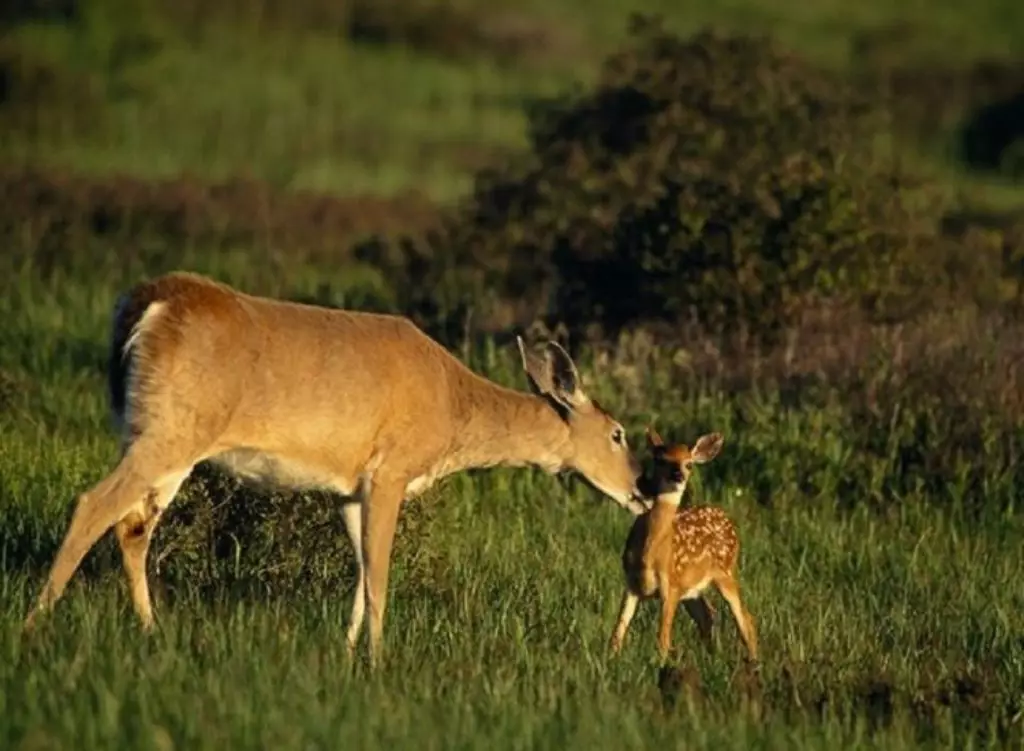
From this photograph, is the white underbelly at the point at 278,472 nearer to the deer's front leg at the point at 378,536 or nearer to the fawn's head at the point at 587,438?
the deer's front leg at the point at 378,536

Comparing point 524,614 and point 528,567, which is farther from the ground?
point 524,614

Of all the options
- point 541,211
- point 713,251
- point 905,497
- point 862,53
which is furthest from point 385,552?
point 862,53

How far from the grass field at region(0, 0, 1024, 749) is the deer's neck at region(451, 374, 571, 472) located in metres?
0.56

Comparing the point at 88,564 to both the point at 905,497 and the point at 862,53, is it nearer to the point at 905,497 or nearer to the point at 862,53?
the point at 905,497

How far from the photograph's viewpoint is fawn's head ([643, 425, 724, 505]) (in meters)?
10.9

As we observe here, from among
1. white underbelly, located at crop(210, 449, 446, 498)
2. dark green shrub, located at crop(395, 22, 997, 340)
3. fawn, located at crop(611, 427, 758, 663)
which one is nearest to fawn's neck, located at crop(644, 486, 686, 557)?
fawn, located at crop(611, 427, 758, 663)

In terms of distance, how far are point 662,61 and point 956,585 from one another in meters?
8.76

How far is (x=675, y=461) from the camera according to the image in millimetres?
10938

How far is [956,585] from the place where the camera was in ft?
39.4

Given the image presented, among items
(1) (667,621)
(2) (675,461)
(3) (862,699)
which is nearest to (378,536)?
(1) (667,621)

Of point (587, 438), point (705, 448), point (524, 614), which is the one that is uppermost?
point (705, 448)

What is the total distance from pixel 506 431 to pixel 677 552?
→ 1020 mm

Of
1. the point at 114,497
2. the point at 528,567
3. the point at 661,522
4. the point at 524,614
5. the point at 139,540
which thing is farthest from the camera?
the point at 528,567

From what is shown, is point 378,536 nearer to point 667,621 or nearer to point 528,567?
point 667,621
